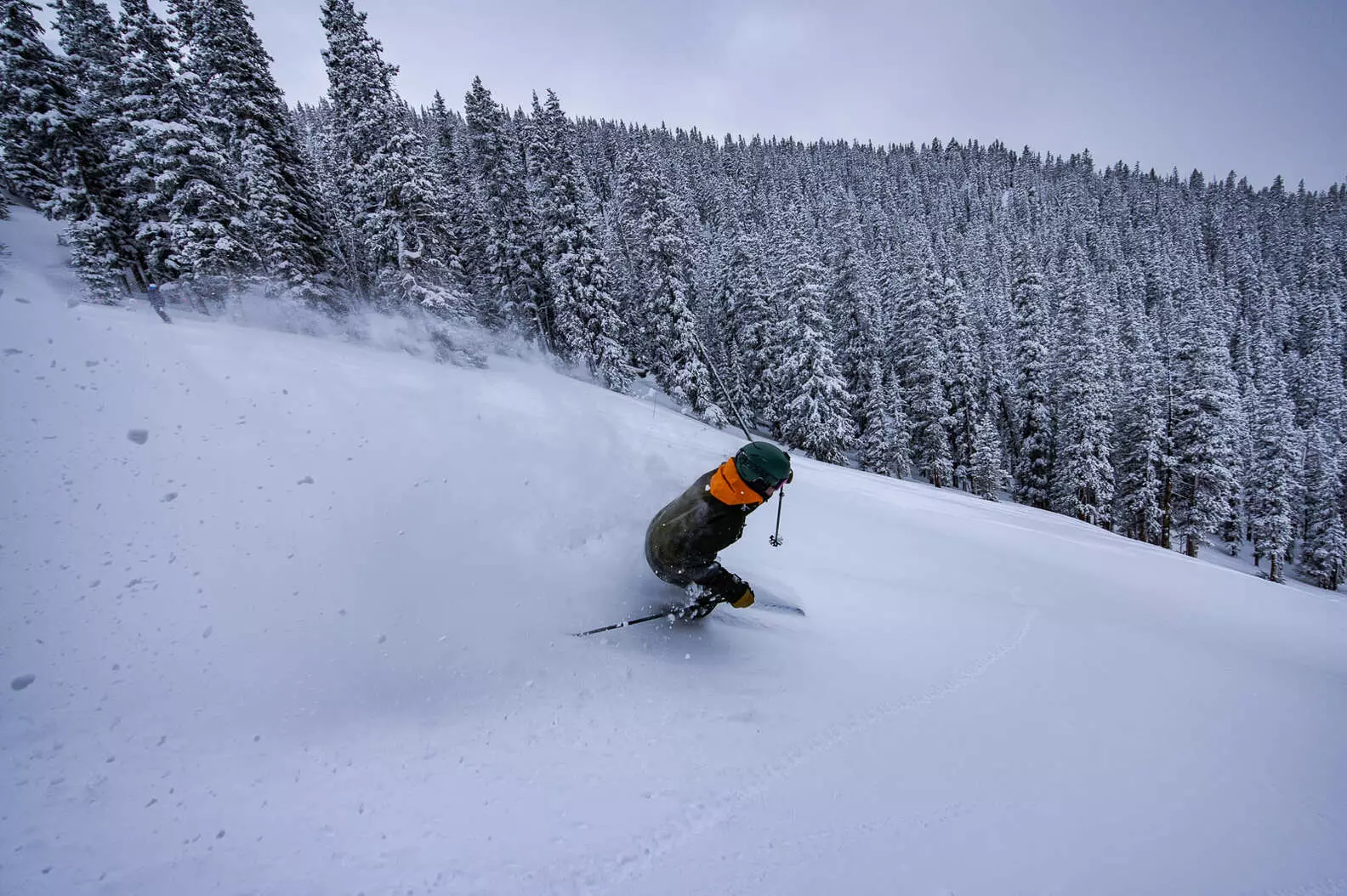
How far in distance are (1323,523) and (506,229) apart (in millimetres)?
63061

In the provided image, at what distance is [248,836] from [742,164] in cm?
12950

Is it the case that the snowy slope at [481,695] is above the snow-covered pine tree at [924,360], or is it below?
below

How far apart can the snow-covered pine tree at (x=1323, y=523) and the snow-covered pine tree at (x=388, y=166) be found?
62.4 m

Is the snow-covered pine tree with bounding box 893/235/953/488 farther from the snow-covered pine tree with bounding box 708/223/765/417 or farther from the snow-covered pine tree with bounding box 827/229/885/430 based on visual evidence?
the snow-covered pine tree with bounding box 708/223/765/417

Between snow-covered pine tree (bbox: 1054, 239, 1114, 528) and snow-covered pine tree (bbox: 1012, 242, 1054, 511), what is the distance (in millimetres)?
1173

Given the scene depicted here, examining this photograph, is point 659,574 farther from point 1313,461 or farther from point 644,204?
point 1313,461

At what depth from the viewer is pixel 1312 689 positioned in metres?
6.27

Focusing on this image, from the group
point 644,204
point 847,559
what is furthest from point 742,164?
point 847,559

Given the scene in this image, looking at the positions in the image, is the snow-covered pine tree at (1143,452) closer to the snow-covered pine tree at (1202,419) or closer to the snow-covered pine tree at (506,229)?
the snow-covered pine tree at (1202,419)

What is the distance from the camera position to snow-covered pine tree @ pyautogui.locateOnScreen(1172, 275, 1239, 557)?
98.8 feet

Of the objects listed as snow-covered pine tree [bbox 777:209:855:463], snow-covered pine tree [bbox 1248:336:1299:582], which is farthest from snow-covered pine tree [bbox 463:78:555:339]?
snow-covered pine tree [bbox 1248:336:1299:582]

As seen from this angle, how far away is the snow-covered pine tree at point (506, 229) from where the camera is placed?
28.9 m

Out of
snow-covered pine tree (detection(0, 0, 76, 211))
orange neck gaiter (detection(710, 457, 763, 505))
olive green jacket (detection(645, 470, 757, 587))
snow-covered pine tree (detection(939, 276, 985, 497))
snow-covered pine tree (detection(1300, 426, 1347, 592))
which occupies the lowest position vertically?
snow-covered pine tree (detection(1300, 426, 1347, 592))

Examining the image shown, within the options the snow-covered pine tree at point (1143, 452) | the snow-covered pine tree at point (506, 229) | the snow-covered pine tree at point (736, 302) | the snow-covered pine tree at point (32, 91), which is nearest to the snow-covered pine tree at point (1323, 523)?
the snow-covered pine tree at point (1143, 452)
